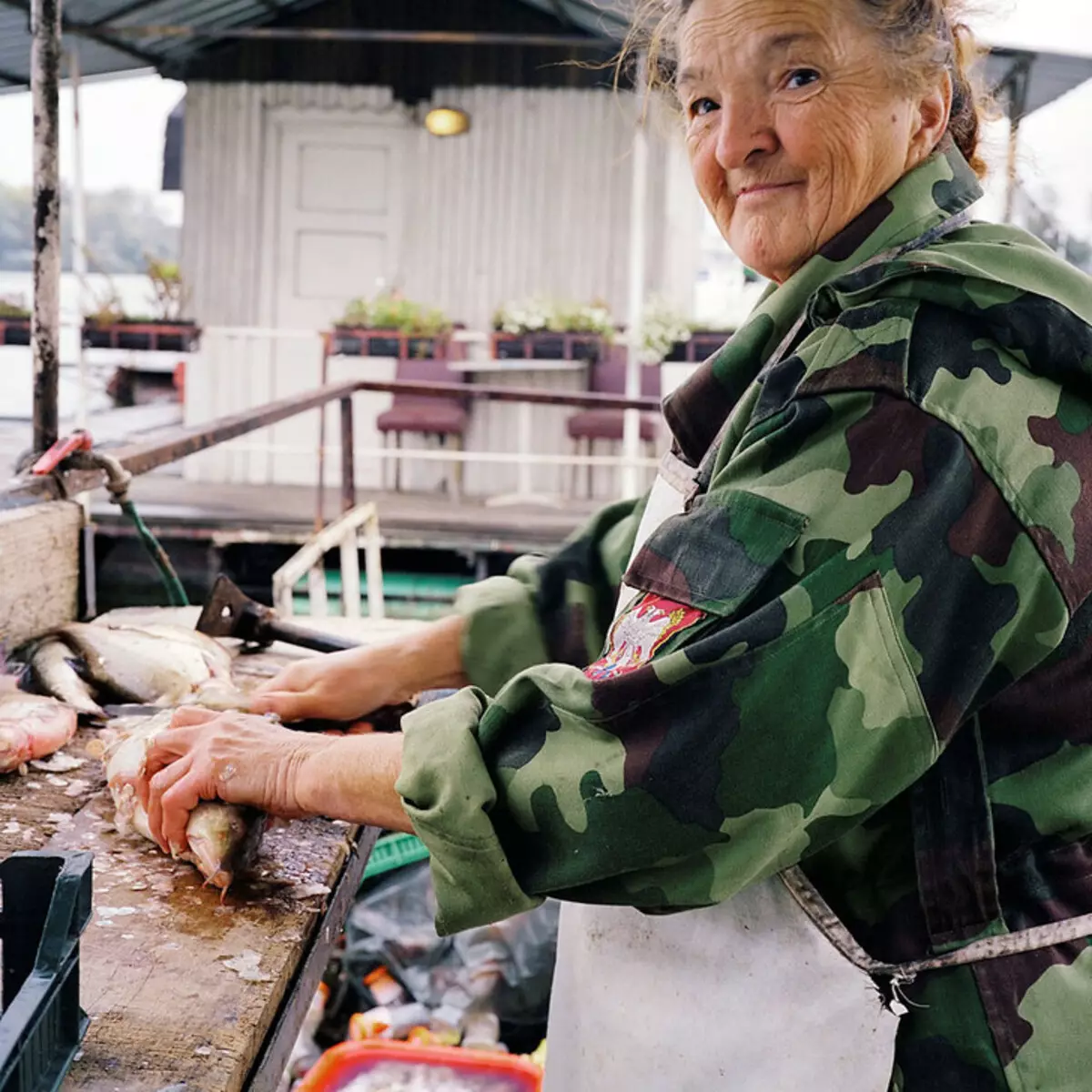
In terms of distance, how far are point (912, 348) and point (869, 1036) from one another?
2.43ft

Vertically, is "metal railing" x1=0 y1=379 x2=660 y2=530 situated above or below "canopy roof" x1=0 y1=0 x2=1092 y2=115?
below

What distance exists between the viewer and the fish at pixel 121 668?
2.24 metres

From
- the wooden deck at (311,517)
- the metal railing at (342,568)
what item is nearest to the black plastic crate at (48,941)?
the metal railing at (342,568)

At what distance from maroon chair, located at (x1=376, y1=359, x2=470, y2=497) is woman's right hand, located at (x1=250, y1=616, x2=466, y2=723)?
24.2ft

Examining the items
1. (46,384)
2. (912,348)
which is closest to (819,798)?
(912,348)

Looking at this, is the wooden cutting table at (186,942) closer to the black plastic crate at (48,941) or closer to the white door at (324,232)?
the black plastic crate at (48,941)

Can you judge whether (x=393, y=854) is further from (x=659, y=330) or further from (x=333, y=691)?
(x=659, y=330)

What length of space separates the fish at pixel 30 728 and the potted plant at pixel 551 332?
7.88 m

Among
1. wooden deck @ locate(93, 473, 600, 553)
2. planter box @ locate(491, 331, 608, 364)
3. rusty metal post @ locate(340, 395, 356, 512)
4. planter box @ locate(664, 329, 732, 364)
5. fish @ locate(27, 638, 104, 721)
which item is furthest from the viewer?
planter box @ locate(664, 329, 732, 364)

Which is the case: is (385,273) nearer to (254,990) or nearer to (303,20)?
(303,20)

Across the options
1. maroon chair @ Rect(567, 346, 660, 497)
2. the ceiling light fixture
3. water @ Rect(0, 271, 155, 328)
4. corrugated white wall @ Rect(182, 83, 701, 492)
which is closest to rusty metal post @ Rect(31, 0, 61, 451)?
maroon chair @ Rect(567, 346, 660, 497)

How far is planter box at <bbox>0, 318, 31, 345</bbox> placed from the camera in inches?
402

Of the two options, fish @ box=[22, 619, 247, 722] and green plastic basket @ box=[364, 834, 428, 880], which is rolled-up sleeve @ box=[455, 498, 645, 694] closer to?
fish @ box=[22, 619, 247, 722]

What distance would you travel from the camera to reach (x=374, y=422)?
404 inches
